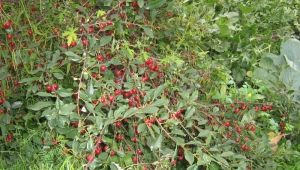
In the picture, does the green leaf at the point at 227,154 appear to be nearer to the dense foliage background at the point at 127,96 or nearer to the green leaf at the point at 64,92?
the dense foliage background at the point at 127,96

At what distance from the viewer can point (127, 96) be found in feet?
9.55

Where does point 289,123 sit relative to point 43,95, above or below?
below

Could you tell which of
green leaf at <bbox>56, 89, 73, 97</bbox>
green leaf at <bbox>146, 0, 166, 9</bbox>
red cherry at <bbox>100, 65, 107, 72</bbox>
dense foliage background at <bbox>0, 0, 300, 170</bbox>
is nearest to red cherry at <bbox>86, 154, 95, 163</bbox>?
dense foliage background at <bbox>0, 0, 300, 170</bbox>

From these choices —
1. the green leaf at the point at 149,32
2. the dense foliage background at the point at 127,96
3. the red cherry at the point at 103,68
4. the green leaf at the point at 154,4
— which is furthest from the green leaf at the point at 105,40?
the green leaf at the point at 154,4

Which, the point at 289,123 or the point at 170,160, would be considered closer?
the point at 170,160

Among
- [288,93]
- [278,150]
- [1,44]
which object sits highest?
[1,44]

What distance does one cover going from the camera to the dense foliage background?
2805 mm

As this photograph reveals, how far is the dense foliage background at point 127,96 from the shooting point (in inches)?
110

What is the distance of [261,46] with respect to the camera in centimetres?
433

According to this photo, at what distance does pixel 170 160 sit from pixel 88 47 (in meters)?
0.78

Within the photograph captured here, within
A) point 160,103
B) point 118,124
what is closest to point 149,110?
point 160,103

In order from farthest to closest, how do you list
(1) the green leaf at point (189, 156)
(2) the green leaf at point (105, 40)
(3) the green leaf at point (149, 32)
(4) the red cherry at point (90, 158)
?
(3) the green leaf at point (149, 32), (2) the green leaf at point (105, 40), (1) the green leaf at point (189, 156), (4) the red cherry at point (90, 158)

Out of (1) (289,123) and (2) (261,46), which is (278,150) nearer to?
(1) (289,123)

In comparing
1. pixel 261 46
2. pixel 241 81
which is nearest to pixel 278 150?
pixel 241 81
